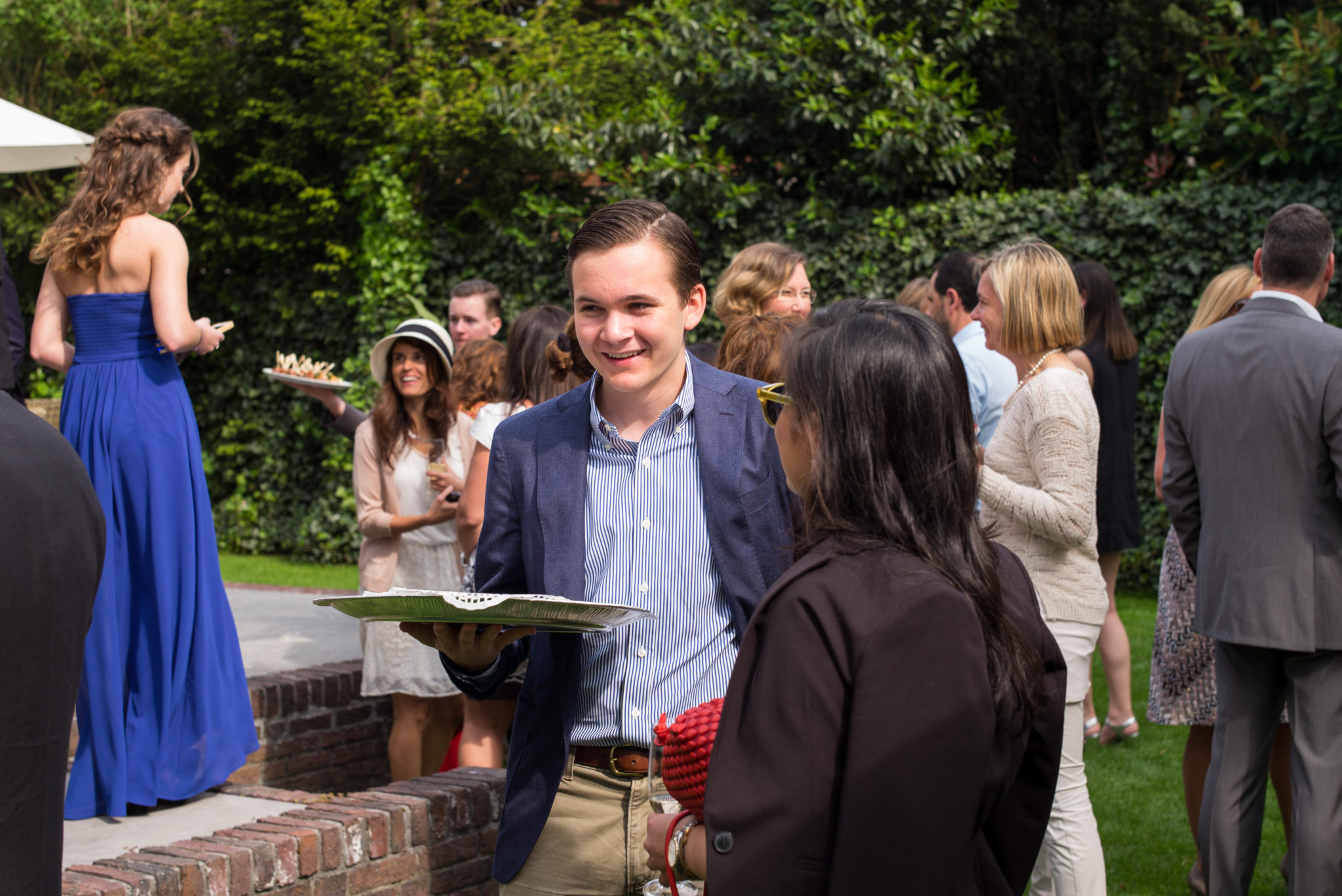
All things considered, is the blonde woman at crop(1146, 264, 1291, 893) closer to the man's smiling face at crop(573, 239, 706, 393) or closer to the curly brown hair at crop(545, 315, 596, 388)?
the curly brown hair at crop(545, 315, 596, 388)

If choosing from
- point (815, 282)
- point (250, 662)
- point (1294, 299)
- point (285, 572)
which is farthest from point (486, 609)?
point (285, 572)

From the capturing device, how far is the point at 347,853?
3.52 meters

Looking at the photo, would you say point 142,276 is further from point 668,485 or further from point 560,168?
point 560,168

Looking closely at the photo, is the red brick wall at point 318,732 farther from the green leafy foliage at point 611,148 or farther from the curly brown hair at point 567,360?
the green leafy foliage at point 611,148

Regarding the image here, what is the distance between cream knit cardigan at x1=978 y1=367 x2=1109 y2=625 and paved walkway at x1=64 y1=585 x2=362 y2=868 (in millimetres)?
2658

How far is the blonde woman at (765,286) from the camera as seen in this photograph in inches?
170

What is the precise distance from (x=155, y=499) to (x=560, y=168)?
26.7ft

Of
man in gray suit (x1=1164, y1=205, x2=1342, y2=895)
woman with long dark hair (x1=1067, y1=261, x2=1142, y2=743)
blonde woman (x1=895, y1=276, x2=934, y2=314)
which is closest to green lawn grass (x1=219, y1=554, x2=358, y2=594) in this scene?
blonde woman (x1=895, y1=276, x2=934, y2=314)

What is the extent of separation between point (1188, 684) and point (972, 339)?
1.68m

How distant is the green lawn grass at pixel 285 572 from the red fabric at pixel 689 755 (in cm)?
835

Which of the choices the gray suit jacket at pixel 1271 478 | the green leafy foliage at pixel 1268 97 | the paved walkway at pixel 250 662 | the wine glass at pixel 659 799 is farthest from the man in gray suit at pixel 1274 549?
the green leafy foliage at pixel 1268 97

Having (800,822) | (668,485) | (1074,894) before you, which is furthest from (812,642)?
(1074,894)

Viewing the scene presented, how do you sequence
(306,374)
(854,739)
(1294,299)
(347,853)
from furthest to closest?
1. (306,374)
2. (1294,299)
3. (347,853)
4. (854,739)

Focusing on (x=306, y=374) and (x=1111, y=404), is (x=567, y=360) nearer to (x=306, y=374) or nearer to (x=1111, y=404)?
(x=306, y=374)
